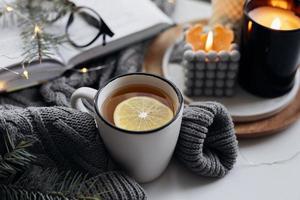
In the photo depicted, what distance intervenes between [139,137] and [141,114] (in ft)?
0.14

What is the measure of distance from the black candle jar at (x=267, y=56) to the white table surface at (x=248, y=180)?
0.09m

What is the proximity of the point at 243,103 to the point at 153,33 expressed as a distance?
0.68ft

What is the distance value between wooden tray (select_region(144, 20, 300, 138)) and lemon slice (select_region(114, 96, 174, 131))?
0.16 meters

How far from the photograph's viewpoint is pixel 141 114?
61cm

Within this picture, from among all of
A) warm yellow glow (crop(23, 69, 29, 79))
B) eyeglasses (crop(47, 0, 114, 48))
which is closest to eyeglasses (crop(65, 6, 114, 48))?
eyeglasses (crop(47, 0, 114, 48))

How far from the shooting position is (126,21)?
32.4 inches

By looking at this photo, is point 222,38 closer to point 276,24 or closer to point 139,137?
point 276,24

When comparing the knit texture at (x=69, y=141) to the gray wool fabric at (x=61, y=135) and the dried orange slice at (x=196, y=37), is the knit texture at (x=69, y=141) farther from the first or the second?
the dried orange slice at (x=196, y=37)

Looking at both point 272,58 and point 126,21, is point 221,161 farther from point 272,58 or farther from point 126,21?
point 126,21

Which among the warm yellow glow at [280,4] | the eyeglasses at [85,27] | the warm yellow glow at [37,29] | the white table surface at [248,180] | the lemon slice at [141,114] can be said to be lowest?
the white table surface at [248,180]

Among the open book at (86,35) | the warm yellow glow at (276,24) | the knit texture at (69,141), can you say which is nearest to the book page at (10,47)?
the open book at (86,35)

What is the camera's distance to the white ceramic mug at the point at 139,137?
1.90 ft

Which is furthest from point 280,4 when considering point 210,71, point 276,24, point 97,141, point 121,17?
point 97,141

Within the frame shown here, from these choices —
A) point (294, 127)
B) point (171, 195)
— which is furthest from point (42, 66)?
point (294, 127)
